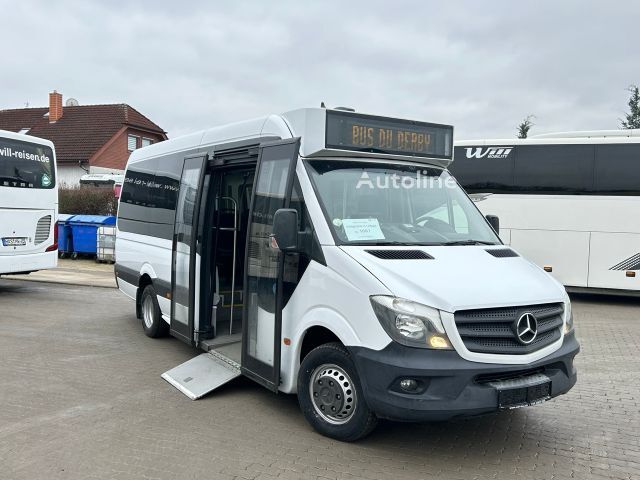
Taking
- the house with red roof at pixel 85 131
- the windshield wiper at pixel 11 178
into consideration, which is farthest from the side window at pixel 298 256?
the house with red roof at pixel 85 131

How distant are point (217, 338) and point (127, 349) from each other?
153 cm

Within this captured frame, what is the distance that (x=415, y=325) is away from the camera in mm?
4023

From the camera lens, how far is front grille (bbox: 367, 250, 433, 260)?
14.5 feet

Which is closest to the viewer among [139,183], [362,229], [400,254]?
[400,254]

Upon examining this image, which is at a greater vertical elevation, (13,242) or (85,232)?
(13,242)

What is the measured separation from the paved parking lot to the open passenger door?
475 millimetres

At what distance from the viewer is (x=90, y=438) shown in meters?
4.68

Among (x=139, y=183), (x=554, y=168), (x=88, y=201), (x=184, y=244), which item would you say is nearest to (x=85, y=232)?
(x=88, y=201)

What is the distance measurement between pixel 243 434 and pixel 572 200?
10388 mm

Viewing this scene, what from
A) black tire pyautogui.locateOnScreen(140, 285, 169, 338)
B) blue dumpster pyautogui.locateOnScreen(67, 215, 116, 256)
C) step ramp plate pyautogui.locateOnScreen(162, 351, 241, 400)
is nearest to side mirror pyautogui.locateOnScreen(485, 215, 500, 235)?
step ramp plate pyautogui.locateOnScreen(162, 351, 241, 400)

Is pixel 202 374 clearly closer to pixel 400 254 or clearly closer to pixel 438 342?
pixel 400 254

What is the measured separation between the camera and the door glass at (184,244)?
689 centimetres

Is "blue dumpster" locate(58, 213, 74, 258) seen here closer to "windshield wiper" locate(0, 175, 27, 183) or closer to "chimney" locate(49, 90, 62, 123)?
"windshield wiper" locate(0, 175, 27, 183)

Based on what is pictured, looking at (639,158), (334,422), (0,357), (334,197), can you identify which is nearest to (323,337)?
(334,422)
